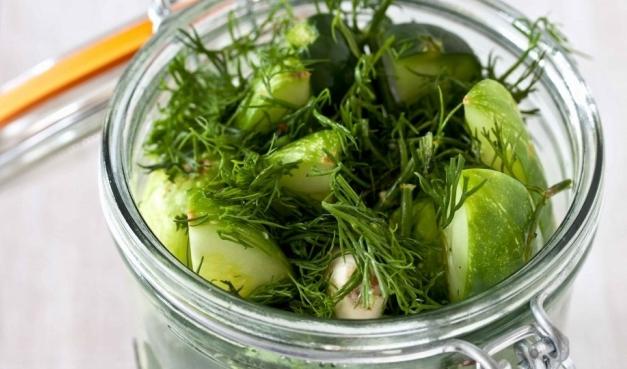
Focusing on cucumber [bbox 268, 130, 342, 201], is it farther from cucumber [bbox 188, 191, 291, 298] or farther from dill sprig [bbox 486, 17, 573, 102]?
dill sprig [bbox 486, 17, 573, 102]

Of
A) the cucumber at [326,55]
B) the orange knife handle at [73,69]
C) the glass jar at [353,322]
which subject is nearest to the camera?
the glass jar at [353,322]

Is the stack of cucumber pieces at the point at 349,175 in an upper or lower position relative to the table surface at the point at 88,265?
lower

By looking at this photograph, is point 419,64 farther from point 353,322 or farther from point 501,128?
point 353,322

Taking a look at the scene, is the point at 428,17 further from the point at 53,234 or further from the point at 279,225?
the point at 53,234

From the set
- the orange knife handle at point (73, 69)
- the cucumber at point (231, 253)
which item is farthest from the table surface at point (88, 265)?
the cucumber at point (231, 253)

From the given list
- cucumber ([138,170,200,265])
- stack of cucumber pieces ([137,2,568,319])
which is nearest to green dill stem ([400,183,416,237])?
stack of cucumber pieces ([137,2,568,319])

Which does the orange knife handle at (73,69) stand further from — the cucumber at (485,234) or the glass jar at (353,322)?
the cucumber at (485,234)

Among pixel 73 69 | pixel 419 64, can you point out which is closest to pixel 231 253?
pixel 419 64
